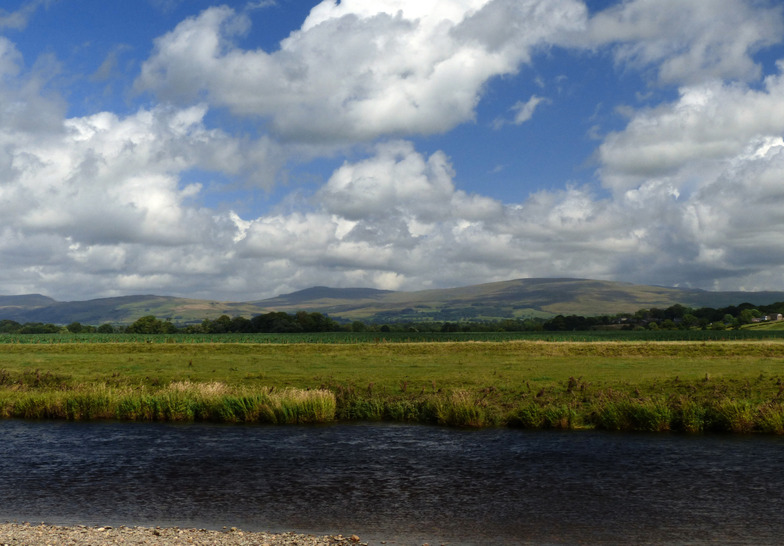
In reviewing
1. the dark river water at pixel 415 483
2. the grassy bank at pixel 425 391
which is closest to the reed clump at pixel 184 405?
the grassy bank at pixel 425 391

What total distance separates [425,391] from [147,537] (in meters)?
32.1

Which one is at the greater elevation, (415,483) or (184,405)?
(184,405)

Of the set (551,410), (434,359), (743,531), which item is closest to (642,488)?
(743,531)

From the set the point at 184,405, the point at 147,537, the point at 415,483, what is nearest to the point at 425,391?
the point at 184,405

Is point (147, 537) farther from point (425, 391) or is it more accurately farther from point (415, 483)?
point (425, 391)

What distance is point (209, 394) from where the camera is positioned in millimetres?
45438

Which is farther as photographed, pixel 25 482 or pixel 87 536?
pixel 25 482

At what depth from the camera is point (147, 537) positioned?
18.2m

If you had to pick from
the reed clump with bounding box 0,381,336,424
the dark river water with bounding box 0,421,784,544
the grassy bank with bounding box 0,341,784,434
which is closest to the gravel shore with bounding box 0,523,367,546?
the dark river water with bounding box 0,421,784,544

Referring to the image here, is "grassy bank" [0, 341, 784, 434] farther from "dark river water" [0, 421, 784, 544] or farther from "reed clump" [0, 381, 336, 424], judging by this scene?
"dark river water" [0, 421, 784, 544]

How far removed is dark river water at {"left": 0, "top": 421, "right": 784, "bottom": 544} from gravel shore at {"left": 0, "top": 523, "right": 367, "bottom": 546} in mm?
1559

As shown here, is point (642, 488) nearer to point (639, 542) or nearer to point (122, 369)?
point (639, 542)

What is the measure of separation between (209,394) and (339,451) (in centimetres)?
1598

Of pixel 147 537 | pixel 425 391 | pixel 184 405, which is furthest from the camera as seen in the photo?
pixel 425 391
